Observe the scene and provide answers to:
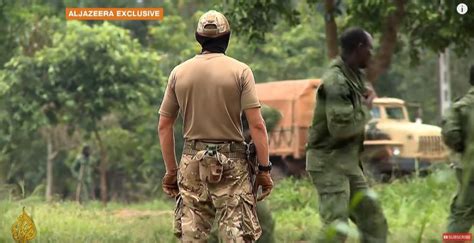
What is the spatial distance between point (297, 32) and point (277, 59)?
3.93 feet

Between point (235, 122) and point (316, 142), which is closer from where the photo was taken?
point (235, 122)

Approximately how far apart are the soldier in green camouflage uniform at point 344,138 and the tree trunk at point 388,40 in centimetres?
784

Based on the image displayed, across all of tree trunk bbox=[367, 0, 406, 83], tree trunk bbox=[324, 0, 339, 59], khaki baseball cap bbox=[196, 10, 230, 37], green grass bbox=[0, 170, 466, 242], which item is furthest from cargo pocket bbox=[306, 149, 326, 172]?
tree trunk bbox=[324, 0, 339, 59]

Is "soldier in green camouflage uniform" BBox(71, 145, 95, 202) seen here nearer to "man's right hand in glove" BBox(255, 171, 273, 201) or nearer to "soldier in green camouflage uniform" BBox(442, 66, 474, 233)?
"soldier in green camouflage uniform" BBox(442, 66, 474, 233)

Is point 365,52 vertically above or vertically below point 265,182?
above

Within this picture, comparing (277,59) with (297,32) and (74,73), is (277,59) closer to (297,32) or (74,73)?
(297,32)

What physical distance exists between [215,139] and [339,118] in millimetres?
719

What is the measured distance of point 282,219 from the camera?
12055 mm

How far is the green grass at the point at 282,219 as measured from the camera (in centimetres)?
799

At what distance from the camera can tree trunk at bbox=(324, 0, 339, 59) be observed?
14695 millimetres

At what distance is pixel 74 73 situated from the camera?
82.9 feet

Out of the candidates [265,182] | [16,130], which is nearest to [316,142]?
[265,182]

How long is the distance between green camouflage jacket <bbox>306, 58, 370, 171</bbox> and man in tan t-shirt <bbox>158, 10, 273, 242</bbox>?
537mm

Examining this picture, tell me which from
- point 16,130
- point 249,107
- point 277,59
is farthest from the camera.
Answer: point 277,59
